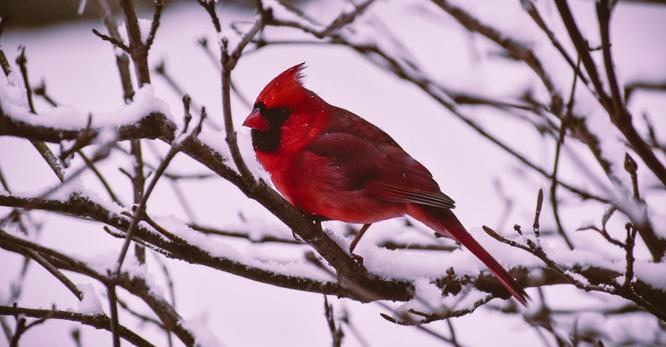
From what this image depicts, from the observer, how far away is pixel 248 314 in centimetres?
462

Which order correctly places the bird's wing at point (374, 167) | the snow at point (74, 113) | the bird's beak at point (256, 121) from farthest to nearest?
the bird's wing at point (374, 167), the bird's beak at point (256, 121), the snow at point (74, 113)

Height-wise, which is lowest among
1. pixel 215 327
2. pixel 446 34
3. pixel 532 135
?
pixel 215 327

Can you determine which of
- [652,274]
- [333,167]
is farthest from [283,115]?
[652,274]

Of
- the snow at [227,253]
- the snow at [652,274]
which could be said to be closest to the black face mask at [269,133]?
the snow at [227,253]

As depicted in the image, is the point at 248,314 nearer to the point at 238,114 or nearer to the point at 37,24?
the point at 238,114

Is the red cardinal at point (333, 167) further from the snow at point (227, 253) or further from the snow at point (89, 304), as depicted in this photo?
the snow at point (89, 304)

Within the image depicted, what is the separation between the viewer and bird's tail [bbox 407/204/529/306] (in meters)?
1.94

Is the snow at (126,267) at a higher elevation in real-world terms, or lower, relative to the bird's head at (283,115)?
lower

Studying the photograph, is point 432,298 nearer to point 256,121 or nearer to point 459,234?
point 459,234

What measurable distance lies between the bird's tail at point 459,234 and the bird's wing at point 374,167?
0.16ft

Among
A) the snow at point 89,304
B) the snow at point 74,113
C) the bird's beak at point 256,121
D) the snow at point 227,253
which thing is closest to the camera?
the snow at point 74,113

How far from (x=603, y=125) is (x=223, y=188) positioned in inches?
157

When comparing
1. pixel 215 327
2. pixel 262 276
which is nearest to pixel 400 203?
pixel 262 276

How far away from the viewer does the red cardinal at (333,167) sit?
2.25 metres
